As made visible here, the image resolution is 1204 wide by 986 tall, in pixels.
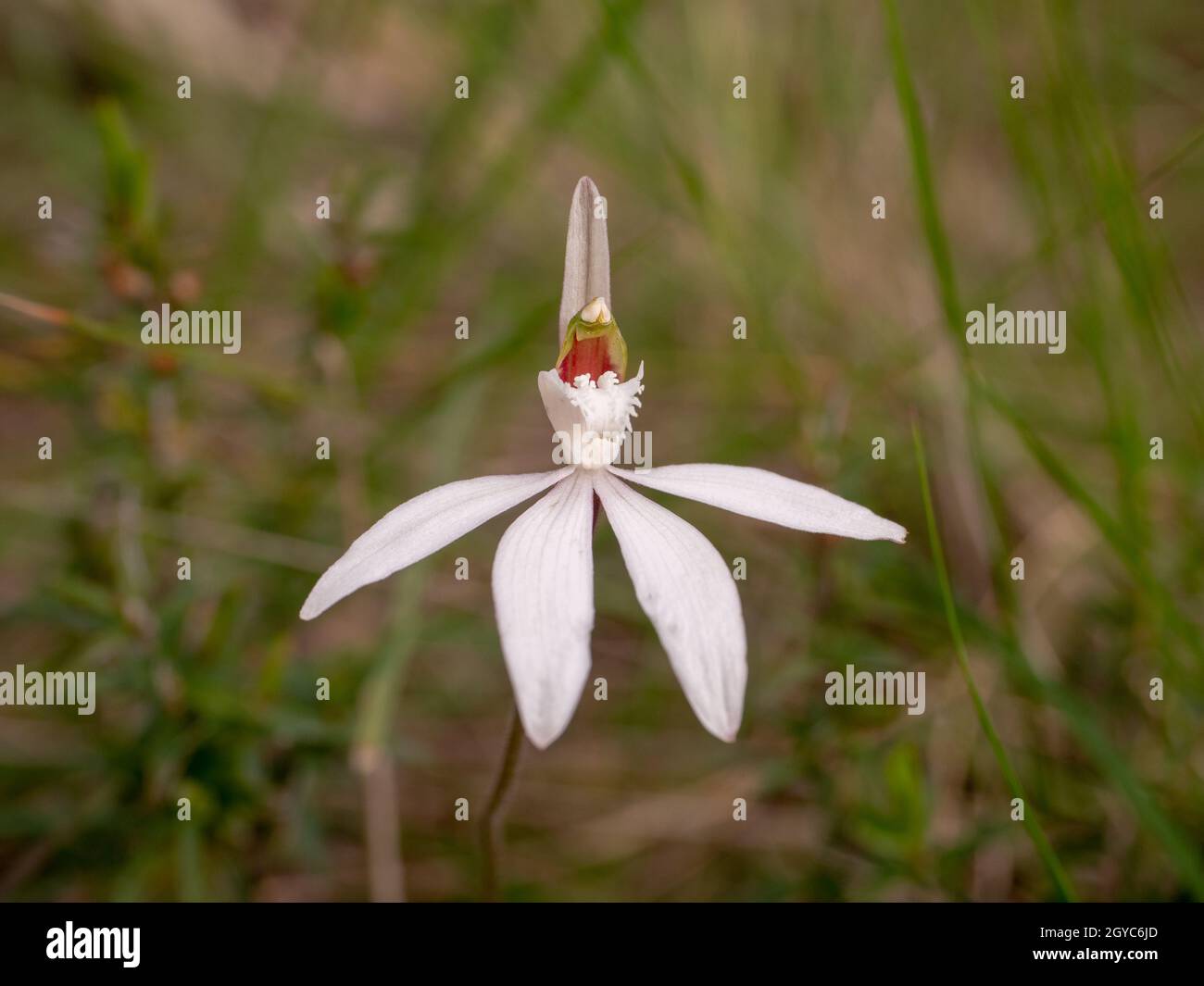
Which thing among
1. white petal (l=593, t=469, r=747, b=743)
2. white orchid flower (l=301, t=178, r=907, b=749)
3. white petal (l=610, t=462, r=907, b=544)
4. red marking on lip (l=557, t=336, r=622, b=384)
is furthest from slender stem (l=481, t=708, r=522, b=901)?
red marking on lip (l=557, t=336, r=622, b=384)

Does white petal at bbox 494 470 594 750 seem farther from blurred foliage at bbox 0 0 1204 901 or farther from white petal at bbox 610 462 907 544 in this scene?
blurred foliage at bbox 0 0 1204 901

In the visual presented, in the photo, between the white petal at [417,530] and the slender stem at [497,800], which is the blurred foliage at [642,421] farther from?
the white petal at [417,530]

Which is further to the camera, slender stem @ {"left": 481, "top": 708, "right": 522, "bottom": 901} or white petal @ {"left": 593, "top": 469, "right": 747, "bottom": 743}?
slender stem @ {"left": 481, "top": 708, "right": 522, "bottom": 901}

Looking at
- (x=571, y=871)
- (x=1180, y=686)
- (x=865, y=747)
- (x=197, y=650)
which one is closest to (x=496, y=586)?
(x=197, y=650)

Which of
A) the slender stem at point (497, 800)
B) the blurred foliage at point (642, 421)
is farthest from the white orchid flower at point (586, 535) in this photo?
the blurred foliage at point (642, 421)

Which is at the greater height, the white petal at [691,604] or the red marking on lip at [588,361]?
the red marking on lip at [588,361]

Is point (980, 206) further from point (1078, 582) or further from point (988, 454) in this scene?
point (1078, 582)
